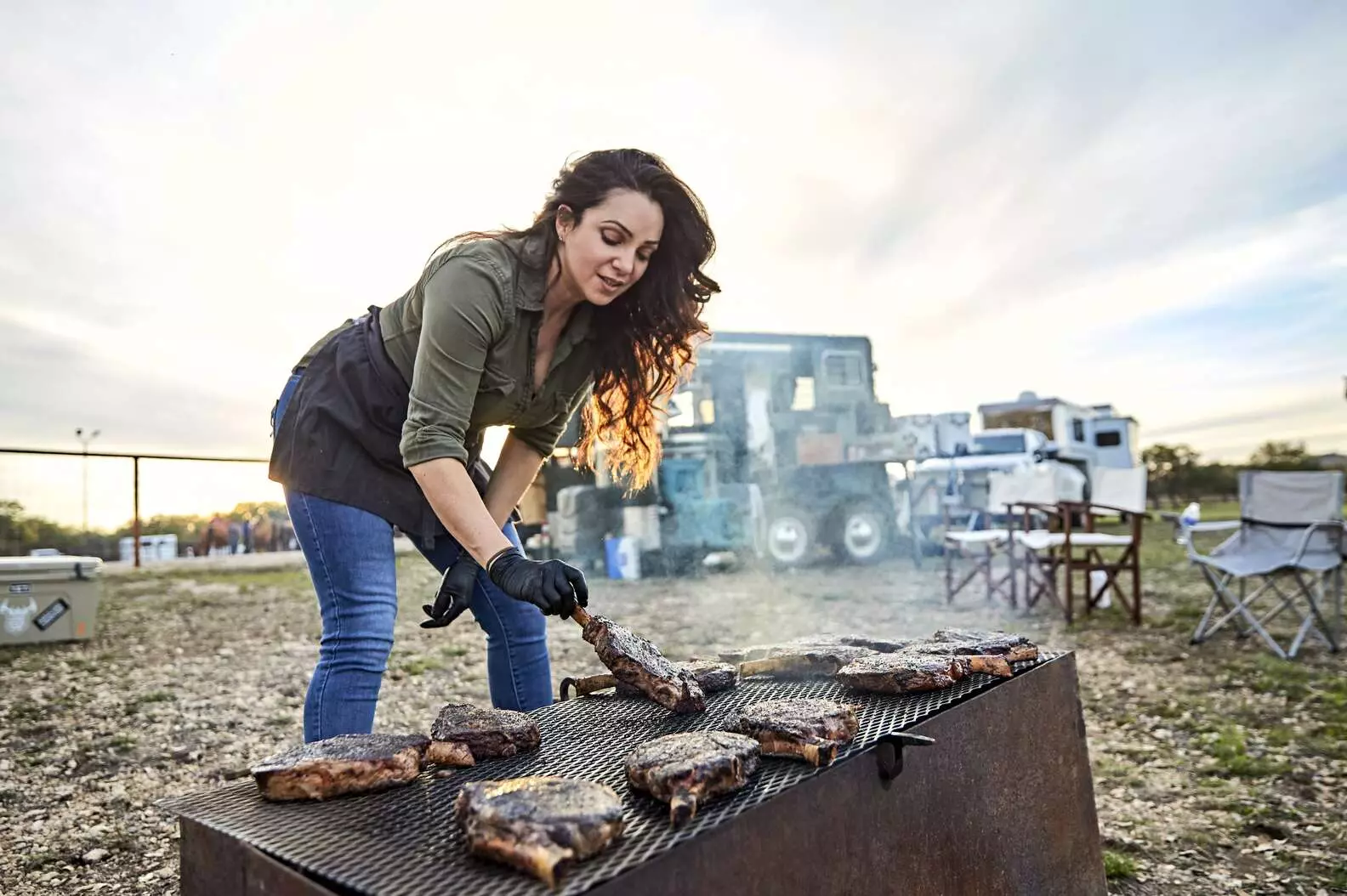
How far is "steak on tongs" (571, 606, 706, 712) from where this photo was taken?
1.60m

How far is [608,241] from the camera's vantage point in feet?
5.62

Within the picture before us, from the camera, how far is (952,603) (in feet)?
23.6

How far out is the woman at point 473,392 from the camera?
5.22 ft

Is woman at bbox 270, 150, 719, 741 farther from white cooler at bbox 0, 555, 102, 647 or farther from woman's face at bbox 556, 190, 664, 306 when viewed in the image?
white cooler at bbox 0, 555, 102, 647

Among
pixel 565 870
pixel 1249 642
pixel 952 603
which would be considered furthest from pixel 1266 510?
pixel 565 870

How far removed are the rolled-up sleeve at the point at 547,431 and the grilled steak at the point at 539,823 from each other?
1137 millimetres

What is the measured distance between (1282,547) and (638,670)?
221 inches

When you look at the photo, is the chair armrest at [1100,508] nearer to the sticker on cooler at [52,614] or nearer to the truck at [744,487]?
the truck at [744,487]

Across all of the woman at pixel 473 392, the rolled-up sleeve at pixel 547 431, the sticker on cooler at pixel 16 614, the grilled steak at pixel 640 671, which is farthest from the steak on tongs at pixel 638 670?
the sticker on cooler at pixel 16 614

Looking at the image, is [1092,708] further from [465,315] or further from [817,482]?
[817,482]

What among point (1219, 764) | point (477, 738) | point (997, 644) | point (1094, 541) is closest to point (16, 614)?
point (477, 738)

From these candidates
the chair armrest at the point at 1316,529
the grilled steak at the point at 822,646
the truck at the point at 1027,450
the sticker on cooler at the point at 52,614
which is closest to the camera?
the grilled steak at the point at 822,646

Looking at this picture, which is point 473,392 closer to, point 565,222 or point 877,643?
point 565,222

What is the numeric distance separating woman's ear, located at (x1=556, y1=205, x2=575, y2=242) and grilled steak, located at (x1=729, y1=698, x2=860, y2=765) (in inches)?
42.6
